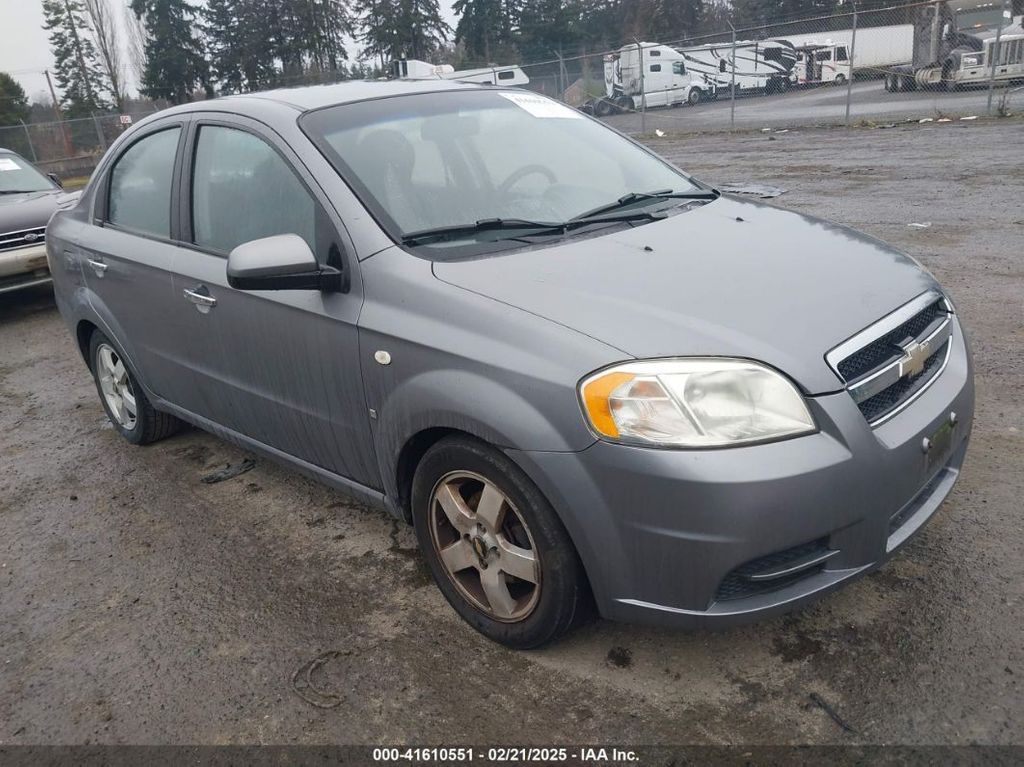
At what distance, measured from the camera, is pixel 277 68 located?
5694 cm

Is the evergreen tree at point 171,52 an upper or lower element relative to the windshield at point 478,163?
upper

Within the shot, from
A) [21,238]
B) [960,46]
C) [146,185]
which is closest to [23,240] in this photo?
[21,238]

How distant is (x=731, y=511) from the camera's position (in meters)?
2.12

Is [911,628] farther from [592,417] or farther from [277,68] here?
[277,68]

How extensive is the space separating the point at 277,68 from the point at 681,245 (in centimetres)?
5999

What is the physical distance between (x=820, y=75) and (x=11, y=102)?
126 feet

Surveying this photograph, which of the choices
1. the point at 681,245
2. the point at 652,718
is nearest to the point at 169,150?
the point at 681,245

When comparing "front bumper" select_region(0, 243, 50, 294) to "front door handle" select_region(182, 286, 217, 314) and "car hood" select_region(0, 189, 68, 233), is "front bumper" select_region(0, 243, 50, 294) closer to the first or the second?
"car hood" select_region(0, 189, 68, 233)

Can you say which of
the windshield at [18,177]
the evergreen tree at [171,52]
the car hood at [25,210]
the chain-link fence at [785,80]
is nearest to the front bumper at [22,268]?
the car hood at [25,210]

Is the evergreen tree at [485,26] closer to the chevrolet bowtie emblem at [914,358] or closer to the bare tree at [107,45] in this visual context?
the bare tree at [107,45]

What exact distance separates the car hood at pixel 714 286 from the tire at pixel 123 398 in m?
2.51

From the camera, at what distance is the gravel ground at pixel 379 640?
2396 mm

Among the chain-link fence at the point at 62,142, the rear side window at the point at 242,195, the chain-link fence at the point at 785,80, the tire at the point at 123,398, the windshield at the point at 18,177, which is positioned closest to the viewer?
the rear side window at the point at 242,195

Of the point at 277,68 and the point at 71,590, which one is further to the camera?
the point at 277,68
